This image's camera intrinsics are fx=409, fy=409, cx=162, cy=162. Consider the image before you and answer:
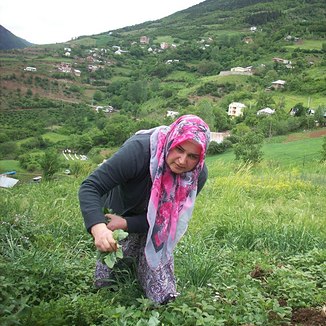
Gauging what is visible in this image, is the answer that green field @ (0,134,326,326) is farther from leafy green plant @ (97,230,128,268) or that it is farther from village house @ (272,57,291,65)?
village house @ (272,57,291,65)

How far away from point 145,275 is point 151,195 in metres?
0.57

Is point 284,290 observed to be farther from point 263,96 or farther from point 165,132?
point 263,96

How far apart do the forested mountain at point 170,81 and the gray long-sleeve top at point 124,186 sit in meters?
34.9

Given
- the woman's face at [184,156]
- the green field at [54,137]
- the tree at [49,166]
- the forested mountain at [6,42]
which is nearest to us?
the woman's face at [184,156]

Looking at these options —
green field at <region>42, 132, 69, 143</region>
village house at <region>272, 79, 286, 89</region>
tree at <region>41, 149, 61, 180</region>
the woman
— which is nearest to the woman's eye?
the woman

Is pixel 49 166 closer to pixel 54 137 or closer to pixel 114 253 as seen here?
pixel 114 253

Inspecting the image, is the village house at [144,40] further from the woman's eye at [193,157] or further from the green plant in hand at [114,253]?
the green plant in hand at [114,253]

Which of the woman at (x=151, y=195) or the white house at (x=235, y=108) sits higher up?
the woman at (x=151, y=195)

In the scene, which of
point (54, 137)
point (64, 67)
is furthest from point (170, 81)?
point (54, 137)

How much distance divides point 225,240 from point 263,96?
5611cm

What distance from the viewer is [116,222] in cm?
226

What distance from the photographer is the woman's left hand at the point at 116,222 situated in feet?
7.30

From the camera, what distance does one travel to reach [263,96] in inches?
2253

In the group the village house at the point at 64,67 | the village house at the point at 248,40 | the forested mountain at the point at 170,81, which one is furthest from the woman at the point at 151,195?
the village house at the point at 248,40
